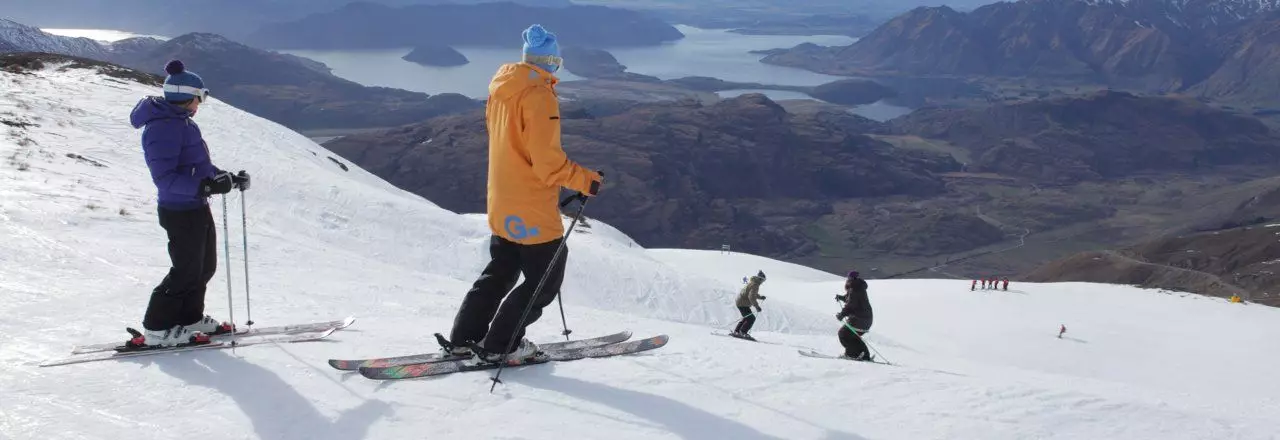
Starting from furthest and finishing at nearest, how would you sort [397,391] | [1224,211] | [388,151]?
[1224,211] < [388,151] < [397,391]

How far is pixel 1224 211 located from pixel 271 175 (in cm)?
22338

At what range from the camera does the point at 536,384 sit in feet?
20.9

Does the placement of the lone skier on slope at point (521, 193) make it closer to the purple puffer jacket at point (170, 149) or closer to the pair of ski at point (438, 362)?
the pair of ski at point (438, 362)

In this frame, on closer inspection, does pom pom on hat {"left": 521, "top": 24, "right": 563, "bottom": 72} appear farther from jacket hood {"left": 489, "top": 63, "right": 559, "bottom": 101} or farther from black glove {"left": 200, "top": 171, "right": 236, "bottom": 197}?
black glove {"left": 200, "top": 171, "right": 236, "bottom": 197}

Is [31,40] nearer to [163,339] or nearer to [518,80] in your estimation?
[163,339]

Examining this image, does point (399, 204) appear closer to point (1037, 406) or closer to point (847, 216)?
point (1037, 406)

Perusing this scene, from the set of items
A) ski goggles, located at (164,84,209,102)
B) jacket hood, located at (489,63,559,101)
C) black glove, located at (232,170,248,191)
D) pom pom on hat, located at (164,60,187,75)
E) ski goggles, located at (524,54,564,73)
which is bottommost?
black glove, located at (232,170,248,191)

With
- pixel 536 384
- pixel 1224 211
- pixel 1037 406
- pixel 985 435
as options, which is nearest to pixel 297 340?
pixel 536 384

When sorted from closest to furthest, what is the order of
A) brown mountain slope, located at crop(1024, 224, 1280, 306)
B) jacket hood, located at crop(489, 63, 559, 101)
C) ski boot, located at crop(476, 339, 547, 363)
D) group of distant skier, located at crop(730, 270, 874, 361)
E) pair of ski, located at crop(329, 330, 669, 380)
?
jacket hood, located at crop(489, 63, 559, 101) < pair of ski, located at crop(329, 330, 669, 380) < ski boot, located at crop(476, 339, 547, 363) < group of distant skier, located at crop(730, 270, 874, 361) < brown mountain slope, located at crop(1024, 224, 1280, 306)

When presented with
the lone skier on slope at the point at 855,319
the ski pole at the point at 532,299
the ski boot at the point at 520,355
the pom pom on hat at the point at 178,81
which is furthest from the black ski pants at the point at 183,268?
the lone skier on slope at the point at 855,319

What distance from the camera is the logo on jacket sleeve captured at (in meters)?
6.14

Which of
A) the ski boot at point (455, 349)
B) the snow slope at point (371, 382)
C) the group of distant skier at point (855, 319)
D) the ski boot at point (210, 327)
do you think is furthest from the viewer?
the group of distant skier at point (855, 319)

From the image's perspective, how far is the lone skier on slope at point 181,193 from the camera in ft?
20.5

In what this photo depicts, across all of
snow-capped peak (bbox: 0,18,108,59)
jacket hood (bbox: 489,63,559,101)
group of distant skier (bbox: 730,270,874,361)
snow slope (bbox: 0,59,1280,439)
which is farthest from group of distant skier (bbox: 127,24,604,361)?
snow-capped peak (bbox: 0,18,108,59)
